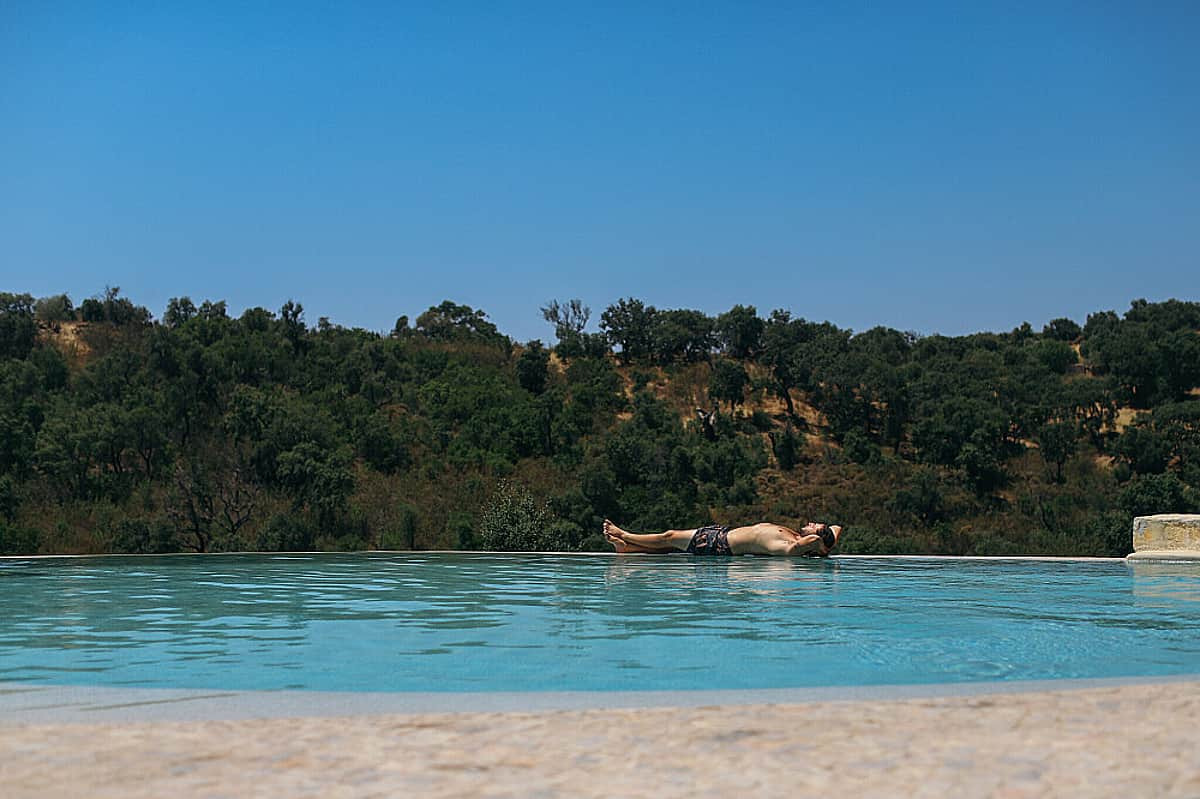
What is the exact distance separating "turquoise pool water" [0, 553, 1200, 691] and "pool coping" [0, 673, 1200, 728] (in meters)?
0.54

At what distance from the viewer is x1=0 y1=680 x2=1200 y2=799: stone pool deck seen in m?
2.26

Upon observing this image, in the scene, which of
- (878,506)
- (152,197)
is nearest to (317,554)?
(152,197)

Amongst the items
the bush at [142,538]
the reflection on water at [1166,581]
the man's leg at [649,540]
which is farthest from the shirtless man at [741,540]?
the bush at [142,538]

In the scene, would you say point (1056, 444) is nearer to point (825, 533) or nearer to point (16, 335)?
point (825, 533)

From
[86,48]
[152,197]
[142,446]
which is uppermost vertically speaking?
[86,48]

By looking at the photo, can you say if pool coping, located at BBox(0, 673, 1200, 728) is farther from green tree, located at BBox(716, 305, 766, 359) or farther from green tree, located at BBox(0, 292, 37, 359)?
green tree, located at BBox(716, 305, 766, 359)

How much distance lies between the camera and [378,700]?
3453 millimetres

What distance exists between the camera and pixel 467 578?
35.8 ft

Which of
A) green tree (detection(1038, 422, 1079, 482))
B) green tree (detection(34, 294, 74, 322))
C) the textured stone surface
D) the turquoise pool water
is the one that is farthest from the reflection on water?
green tree (detection(34, 294, 74, 322))

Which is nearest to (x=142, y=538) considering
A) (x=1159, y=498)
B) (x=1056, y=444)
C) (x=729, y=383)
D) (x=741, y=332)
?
(x=729, y=383)

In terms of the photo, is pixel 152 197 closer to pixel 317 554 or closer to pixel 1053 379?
pixel 317 554

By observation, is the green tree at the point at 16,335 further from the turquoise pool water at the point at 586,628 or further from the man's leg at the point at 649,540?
the man's leg at the point at 649,540

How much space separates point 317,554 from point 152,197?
327 inches

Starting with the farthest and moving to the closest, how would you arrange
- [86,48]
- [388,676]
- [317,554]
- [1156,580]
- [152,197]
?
[152,197], [86,48], [317,554], [1156,580], [388,676]
